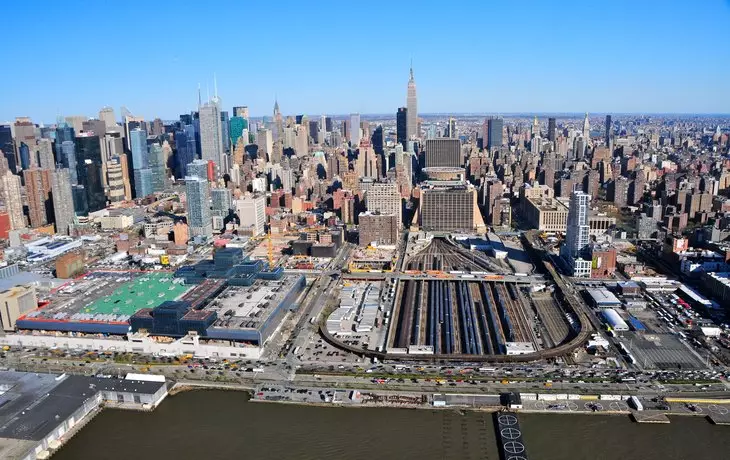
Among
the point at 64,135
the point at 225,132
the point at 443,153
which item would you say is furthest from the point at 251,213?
the point at 225,132

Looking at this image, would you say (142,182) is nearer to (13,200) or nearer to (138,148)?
(138,148)

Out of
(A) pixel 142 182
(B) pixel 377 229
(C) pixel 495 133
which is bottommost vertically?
(B) pixel 377 229

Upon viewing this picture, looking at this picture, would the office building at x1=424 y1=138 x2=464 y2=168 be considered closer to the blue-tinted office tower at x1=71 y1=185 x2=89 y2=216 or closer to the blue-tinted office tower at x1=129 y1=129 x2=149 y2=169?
the blue-tinted office tower at x1=129 y1=129 x2=149 y2=169

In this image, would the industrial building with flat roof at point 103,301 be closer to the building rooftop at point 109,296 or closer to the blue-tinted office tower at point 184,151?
the building rooftop at point 109,296

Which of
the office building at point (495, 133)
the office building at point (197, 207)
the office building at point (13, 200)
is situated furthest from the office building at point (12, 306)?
the office building at point (495, 133)

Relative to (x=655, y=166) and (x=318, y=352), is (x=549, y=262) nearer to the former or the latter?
(x=318, y=352)

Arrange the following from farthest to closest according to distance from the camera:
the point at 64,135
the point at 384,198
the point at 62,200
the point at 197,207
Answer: the point at 64,135 → the point at 62,200 → the point at 384,198 → the point at 197,207
